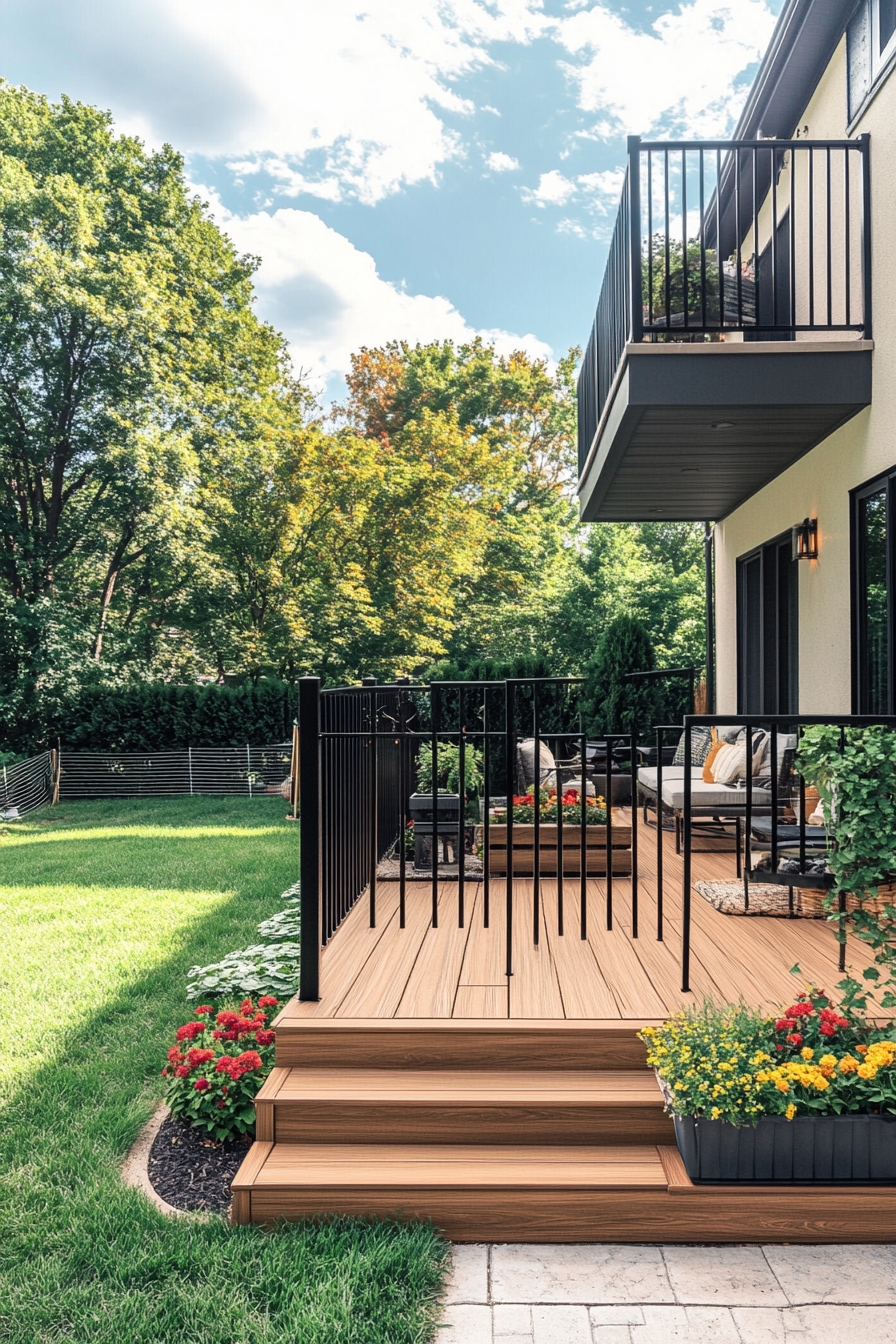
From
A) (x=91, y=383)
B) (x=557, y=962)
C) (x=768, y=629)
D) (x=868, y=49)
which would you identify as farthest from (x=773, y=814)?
(x=91, y=383)

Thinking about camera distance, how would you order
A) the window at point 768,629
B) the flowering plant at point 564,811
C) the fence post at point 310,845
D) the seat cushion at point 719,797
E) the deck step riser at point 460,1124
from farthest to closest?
the window at point 768,629 < the flowering plant at point 564,811 < the seat cushion at point 719,797 < the fence post at point 310,845 < the deck step riser at point 460,1124

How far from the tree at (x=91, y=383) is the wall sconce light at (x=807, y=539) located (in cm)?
1290

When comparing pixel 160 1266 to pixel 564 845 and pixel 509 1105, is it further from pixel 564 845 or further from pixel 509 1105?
pixel 564 845

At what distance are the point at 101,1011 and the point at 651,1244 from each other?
10.1ft

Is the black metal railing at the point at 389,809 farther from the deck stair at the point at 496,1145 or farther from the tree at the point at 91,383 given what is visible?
the tree at the point at 91,383

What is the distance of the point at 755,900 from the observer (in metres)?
4.65

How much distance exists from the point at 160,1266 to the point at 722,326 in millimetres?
5296

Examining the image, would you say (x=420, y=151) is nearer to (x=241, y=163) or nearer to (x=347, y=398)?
(x=241, y=163)

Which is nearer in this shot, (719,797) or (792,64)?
(719,797)

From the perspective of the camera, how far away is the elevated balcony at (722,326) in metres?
4.88

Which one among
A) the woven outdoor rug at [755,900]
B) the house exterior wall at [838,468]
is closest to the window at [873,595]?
the house exterior wall at [838,468]

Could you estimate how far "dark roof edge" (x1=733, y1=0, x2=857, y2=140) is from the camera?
5445mm

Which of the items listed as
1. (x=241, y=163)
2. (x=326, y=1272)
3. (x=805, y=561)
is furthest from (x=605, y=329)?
(x=241, y=163)

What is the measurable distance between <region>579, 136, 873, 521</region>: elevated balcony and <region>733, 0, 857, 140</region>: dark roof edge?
1.85 feet
